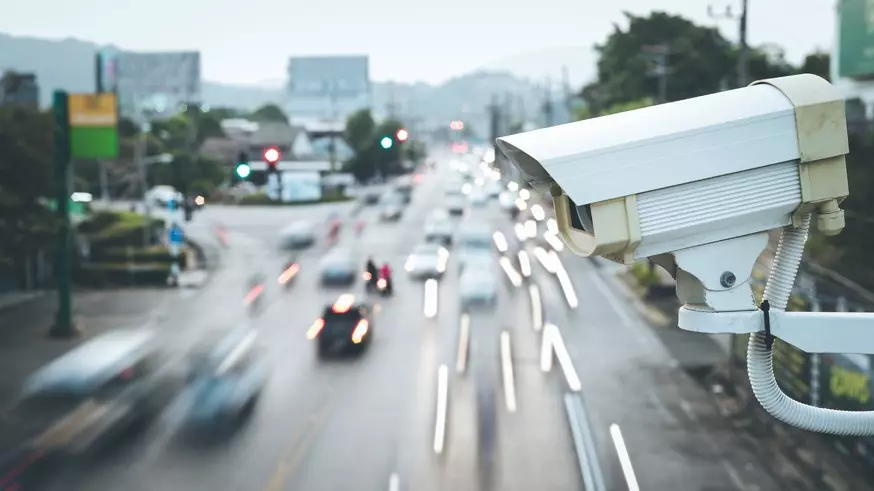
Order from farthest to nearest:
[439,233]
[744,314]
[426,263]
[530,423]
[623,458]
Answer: [439,233] → [426,263] → [530,423] → [623,458] → [744,314]

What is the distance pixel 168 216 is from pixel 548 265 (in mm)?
26761

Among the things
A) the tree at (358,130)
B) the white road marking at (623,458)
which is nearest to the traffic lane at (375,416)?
the white road marking at (623,458)

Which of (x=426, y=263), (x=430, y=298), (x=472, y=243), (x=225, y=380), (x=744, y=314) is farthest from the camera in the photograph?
(x=472, y=243)

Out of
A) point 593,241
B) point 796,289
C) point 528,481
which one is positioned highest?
point 593,241

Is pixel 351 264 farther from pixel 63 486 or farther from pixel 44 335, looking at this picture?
pixel 63 486

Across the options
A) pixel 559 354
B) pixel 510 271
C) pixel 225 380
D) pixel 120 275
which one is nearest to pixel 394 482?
pixel 225 380

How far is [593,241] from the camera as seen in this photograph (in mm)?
4938

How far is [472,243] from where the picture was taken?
140 ft

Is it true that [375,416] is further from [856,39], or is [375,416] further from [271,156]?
[856,39]

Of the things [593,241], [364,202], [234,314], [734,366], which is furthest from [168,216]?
[593,241]

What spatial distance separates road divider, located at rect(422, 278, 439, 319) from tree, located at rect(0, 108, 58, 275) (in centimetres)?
1177

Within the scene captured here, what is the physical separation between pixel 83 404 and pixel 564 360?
35.5 ft

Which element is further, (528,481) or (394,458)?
(394,458)

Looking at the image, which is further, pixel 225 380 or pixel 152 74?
pixel 152 74
